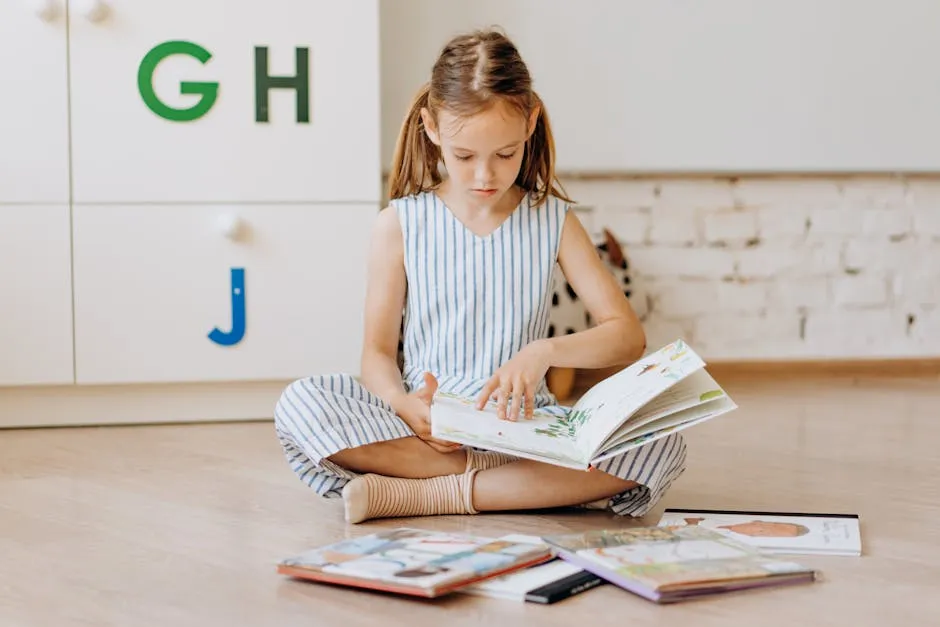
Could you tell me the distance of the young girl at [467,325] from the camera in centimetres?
151

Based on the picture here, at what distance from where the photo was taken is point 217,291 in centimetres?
228

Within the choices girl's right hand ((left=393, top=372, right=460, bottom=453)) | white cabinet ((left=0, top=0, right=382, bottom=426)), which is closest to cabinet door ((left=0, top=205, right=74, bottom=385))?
white cabinet ((left=0, top=0, right=382, bottom=426))

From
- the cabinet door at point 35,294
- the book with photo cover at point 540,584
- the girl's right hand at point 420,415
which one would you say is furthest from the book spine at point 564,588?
the cabinet door at point 35,294

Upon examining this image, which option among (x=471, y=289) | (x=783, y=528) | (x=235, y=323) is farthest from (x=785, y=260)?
(x=783, y=528)

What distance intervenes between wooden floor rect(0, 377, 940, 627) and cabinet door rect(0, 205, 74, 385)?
13 centimetres

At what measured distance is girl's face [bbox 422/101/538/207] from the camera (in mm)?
1508

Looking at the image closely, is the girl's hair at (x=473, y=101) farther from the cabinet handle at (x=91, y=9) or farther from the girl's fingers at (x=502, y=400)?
the cabinet handle at (x=91, y=9)

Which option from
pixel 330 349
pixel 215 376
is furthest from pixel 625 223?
pixel 215 376

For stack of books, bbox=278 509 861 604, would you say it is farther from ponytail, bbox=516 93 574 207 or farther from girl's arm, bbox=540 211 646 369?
ponytail, bbox=516 93 574 207

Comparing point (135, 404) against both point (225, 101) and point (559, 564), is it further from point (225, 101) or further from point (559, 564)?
point (559, 564)

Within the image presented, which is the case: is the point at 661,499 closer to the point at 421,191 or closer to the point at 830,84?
the point at 421,191

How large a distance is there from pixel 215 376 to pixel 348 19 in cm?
72

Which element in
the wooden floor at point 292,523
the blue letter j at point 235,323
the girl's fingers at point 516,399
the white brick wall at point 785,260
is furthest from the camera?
the white brick wall at point 785,260

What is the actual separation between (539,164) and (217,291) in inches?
32.7
